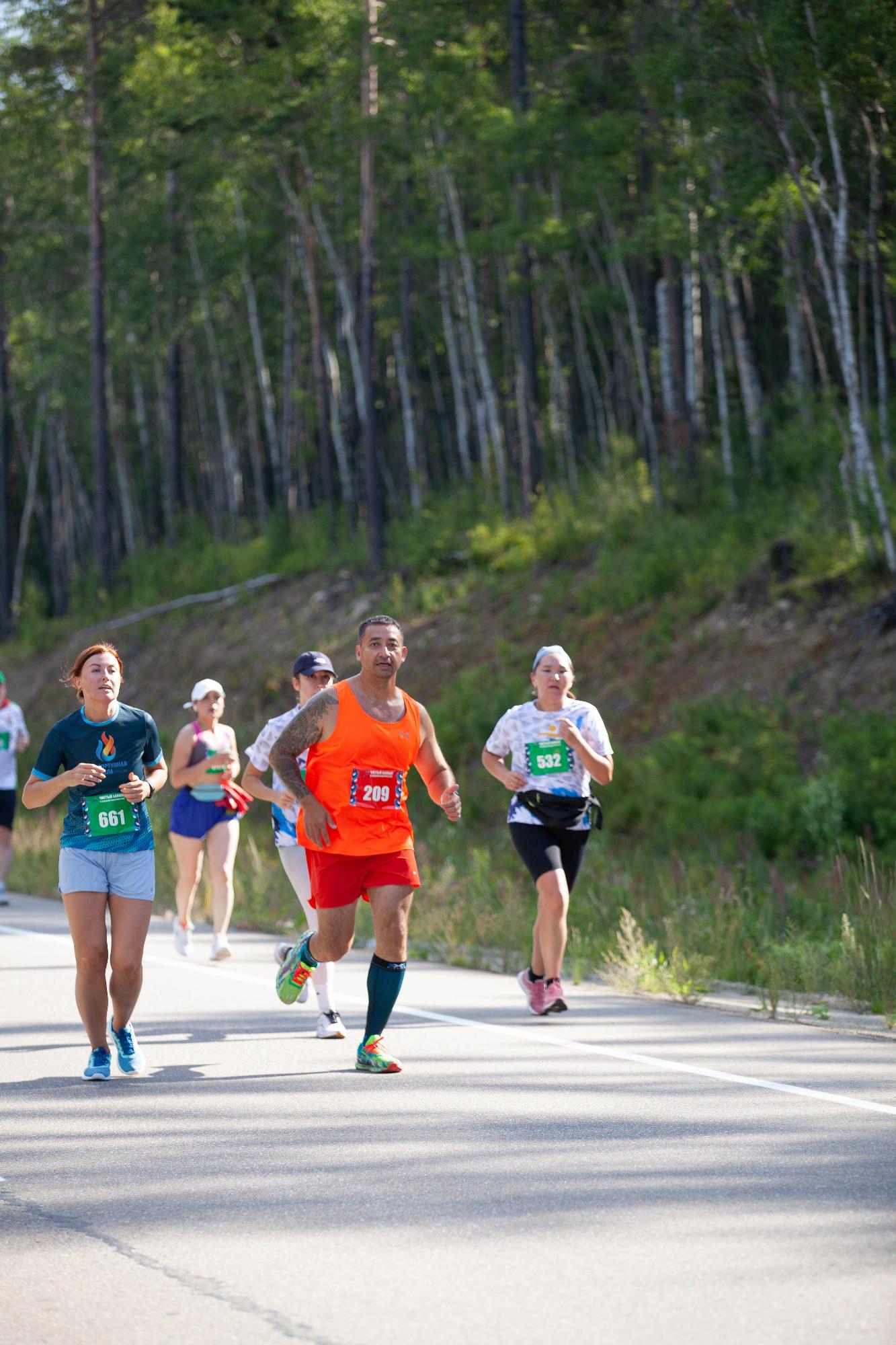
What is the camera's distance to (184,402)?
217 feet

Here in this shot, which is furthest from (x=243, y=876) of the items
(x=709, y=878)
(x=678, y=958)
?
(x=678, y=958)

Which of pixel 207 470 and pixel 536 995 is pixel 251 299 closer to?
pixel 207 470

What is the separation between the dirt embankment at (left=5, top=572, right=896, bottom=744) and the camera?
2070 cm

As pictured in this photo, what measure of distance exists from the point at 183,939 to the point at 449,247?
2355 centimetres

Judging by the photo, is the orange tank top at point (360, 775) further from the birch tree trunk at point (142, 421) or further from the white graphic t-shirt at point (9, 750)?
the birch tree trunk at point (142, 421)

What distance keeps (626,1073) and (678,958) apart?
11.0 ft

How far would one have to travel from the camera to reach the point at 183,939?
44.9 feet

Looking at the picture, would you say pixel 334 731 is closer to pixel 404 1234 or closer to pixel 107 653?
pixel 107 653

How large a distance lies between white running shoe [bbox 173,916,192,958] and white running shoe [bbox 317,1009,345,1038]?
3.83m

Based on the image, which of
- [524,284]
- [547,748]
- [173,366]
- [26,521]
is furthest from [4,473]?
[547,748]

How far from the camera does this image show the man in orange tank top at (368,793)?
8234 millimetres

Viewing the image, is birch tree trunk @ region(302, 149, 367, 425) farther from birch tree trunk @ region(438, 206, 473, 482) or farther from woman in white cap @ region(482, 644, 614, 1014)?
woman in white cap @ region(482, 644, 614, 1014)

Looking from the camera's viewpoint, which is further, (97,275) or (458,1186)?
(97,275)

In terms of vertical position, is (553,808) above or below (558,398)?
below
